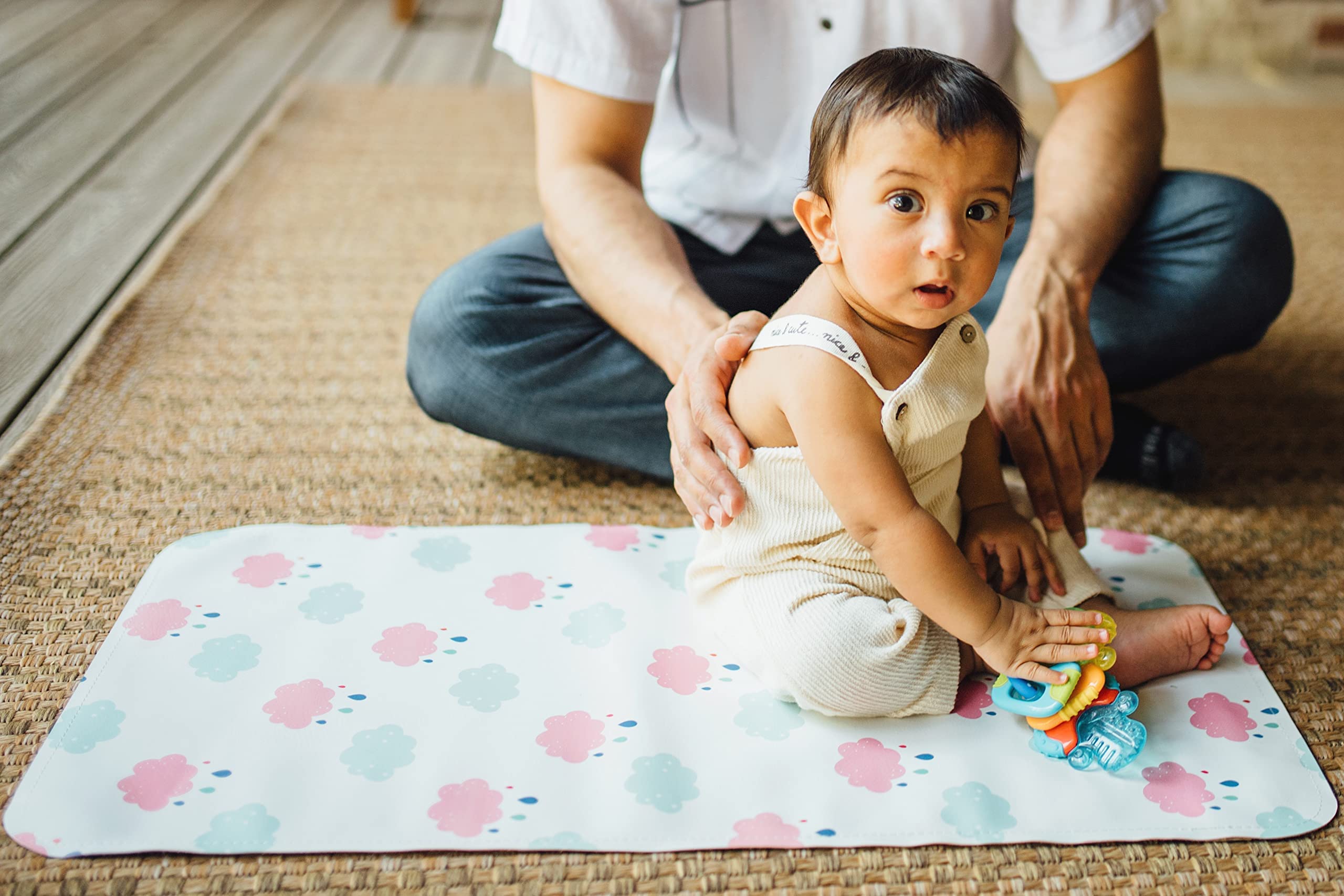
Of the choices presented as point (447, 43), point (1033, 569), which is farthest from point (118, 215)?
point (1033, 569)

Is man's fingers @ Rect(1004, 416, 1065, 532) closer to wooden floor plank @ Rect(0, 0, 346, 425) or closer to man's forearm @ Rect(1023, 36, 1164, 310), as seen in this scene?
man's forearm @ Rect(1023, 36, 1164, 310)

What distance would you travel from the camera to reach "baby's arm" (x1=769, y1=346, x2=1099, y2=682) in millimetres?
719

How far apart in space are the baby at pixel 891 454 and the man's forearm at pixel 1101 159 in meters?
0.27

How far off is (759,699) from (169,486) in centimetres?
60

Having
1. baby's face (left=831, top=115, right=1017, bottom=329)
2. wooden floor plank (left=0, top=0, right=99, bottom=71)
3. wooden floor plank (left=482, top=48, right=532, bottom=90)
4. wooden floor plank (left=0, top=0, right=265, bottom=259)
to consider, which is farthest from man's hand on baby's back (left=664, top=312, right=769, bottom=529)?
wooden floor plank (left=0, top=0, right=99, bottom=71)

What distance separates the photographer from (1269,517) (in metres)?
1.07

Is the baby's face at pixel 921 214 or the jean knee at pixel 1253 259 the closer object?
the baby's face at pixel 921 214

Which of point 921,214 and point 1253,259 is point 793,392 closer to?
point 921,214

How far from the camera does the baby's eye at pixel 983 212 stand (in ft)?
2.28

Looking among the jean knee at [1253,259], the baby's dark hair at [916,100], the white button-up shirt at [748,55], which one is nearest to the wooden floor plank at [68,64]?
the white button-up shirt at [748,55]

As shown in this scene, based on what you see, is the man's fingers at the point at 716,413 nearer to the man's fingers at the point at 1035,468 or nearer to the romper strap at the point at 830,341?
the romper strap at the point at 830,341

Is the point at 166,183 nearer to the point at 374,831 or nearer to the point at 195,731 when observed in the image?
the point at 195,731

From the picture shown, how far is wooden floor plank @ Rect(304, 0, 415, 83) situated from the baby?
6.60 ft

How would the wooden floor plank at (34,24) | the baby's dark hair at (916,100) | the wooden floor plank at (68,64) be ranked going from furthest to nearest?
1. the wooden floor plank at (34,24)
2. the wooden floor plank at (68,64)
3. the baby's dark hair at (916,100)
